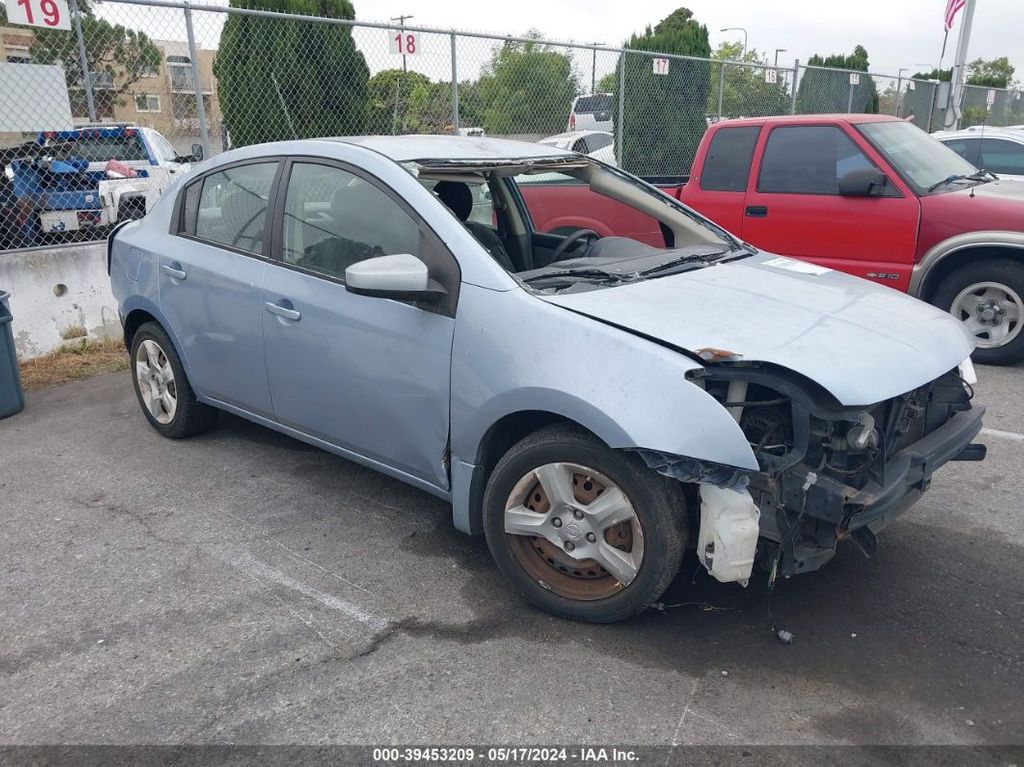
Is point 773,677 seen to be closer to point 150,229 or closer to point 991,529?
point 991,529

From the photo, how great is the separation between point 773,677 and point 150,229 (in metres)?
4.13

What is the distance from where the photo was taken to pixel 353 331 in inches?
147

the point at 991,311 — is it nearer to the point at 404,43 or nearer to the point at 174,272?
the point at 174,272

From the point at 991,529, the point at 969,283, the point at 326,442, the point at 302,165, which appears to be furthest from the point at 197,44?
the point at 991,529

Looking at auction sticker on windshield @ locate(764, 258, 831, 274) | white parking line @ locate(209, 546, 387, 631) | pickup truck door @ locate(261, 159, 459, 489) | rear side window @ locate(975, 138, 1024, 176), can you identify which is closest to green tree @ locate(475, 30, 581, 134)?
rear side window @ locate(975, 138, 1024, 176)

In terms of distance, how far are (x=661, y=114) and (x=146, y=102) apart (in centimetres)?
763

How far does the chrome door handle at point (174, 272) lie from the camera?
15.3 ft

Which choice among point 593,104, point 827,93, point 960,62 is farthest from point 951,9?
point 593,104

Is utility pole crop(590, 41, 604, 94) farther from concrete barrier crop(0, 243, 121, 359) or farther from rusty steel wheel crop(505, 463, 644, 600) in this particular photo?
rusty steel wheel crop(505, 463, 644, 600)

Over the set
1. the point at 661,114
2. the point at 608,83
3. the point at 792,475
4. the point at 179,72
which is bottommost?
Answer: the point at 792,475

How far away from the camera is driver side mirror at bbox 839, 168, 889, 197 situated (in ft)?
21.9

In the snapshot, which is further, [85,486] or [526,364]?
[85,486]

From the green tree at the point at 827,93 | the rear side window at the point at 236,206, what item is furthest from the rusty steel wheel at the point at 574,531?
the green tree at the point at 827,93

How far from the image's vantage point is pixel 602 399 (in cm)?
292
